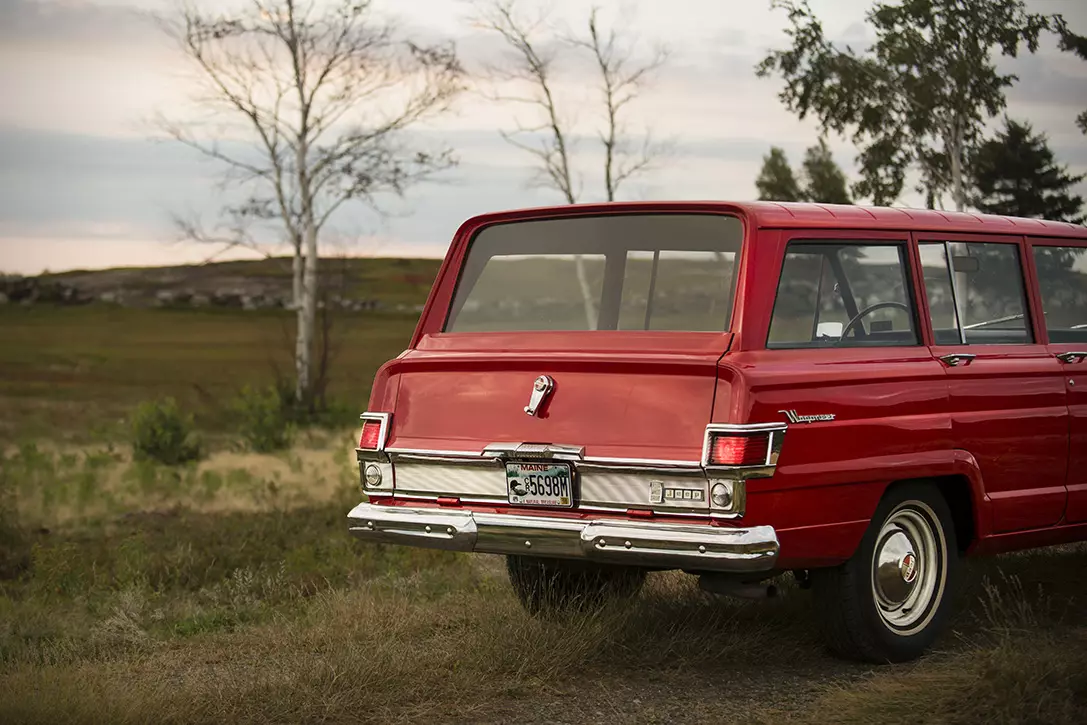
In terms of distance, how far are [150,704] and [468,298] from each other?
93.7 inches

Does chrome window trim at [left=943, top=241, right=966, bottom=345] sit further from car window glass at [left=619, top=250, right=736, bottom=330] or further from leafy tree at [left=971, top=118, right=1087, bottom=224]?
leafy tree at [left=971, top=118, right=1087, bottom=224]

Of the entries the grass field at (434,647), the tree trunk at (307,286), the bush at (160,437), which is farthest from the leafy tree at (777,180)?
the grass field at (434,647)

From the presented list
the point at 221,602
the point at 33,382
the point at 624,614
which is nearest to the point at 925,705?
the point at 624,614

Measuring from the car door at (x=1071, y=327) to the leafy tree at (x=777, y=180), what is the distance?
35.7 meters

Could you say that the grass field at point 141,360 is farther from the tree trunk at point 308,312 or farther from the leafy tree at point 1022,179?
the leafy tree at point 1022,179

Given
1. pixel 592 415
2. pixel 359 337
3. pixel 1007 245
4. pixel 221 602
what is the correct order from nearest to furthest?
pixel 592 415 → pixel 1007 245 → pixel 221 602 → pixel 359 337

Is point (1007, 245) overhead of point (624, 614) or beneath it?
overhead

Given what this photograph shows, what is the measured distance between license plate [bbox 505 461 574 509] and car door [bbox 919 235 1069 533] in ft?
5.82

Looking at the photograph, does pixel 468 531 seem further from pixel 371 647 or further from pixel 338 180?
pixel 338 180

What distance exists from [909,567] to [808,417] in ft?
3.53

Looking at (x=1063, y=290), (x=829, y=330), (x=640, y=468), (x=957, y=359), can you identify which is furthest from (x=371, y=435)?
(x=1063, y=290)

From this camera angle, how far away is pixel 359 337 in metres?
44.6

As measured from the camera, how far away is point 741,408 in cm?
Answer: 532

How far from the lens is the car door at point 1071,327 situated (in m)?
6.90
